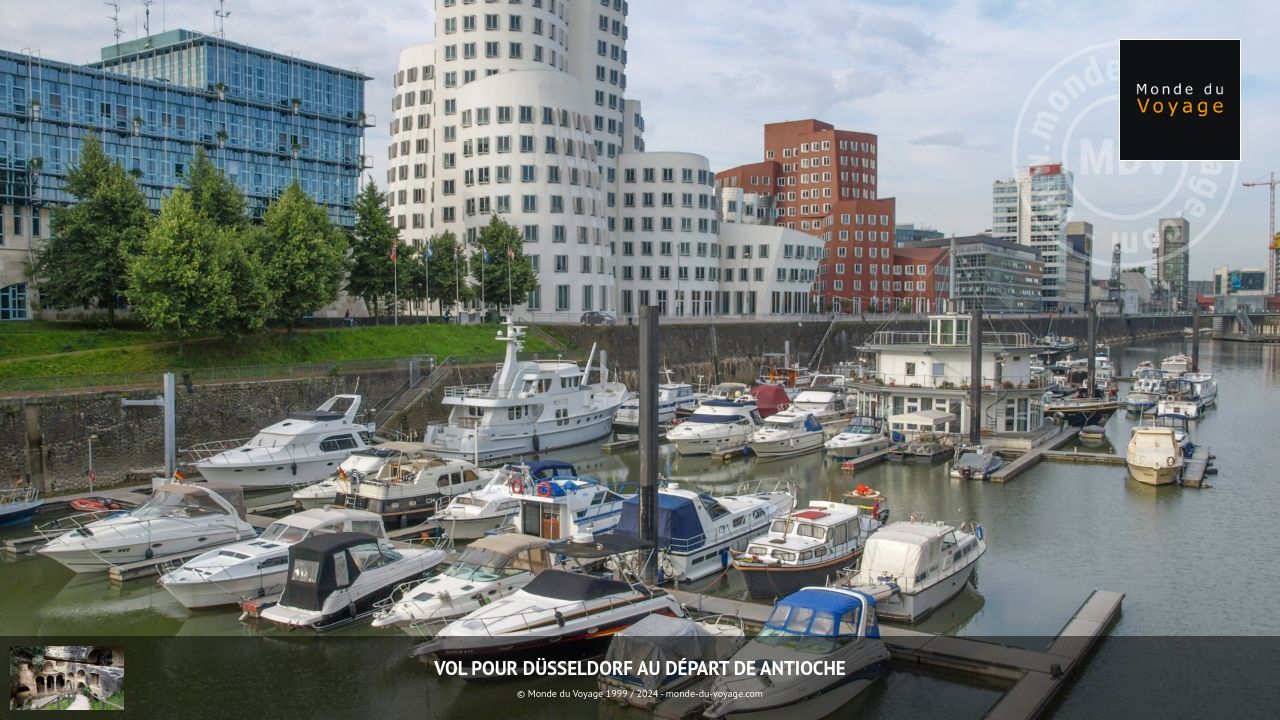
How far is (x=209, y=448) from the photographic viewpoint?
132 ft

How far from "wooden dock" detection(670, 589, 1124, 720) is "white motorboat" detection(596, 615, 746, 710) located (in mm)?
417

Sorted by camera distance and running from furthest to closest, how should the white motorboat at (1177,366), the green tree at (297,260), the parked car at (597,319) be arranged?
the white motorboat at (1177,366) → the parked car at (597,319) → the green tree at (297,260)

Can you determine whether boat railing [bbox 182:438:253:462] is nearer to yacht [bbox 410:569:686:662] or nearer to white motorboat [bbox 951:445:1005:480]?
yacht [bbox 410:569:686:662]

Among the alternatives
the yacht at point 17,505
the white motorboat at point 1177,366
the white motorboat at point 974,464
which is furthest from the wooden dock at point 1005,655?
the white motorboat at point 1177,366

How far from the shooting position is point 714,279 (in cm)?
9888

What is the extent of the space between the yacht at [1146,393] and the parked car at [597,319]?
3774cm

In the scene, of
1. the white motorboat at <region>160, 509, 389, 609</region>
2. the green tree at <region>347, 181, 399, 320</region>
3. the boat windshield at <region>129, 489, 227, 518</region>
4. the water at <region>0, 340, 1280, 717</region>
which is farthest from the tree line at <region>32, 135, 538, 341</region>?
the white motorboat at <region>160, 509, 389, 609</region>

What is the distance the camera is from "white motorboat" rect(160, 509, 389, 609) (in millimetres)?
21734

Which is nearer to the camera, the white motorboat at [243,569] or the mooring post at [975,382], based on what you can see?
the white motorboat at [243,569]

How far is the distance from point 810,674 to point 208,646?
12.7m

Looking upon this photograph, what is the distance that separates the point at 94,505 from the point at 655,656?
21.7 metres

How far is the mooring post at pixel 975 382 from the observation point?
42781 mm

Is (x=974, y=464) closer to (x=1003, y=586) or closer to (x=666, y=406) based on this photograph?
(x=1003, y=586)

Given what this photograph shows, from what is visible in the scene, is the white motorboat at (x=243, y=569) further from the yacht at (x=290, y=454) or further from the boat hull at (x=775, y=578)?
the yacht at (x=290, y=454)
